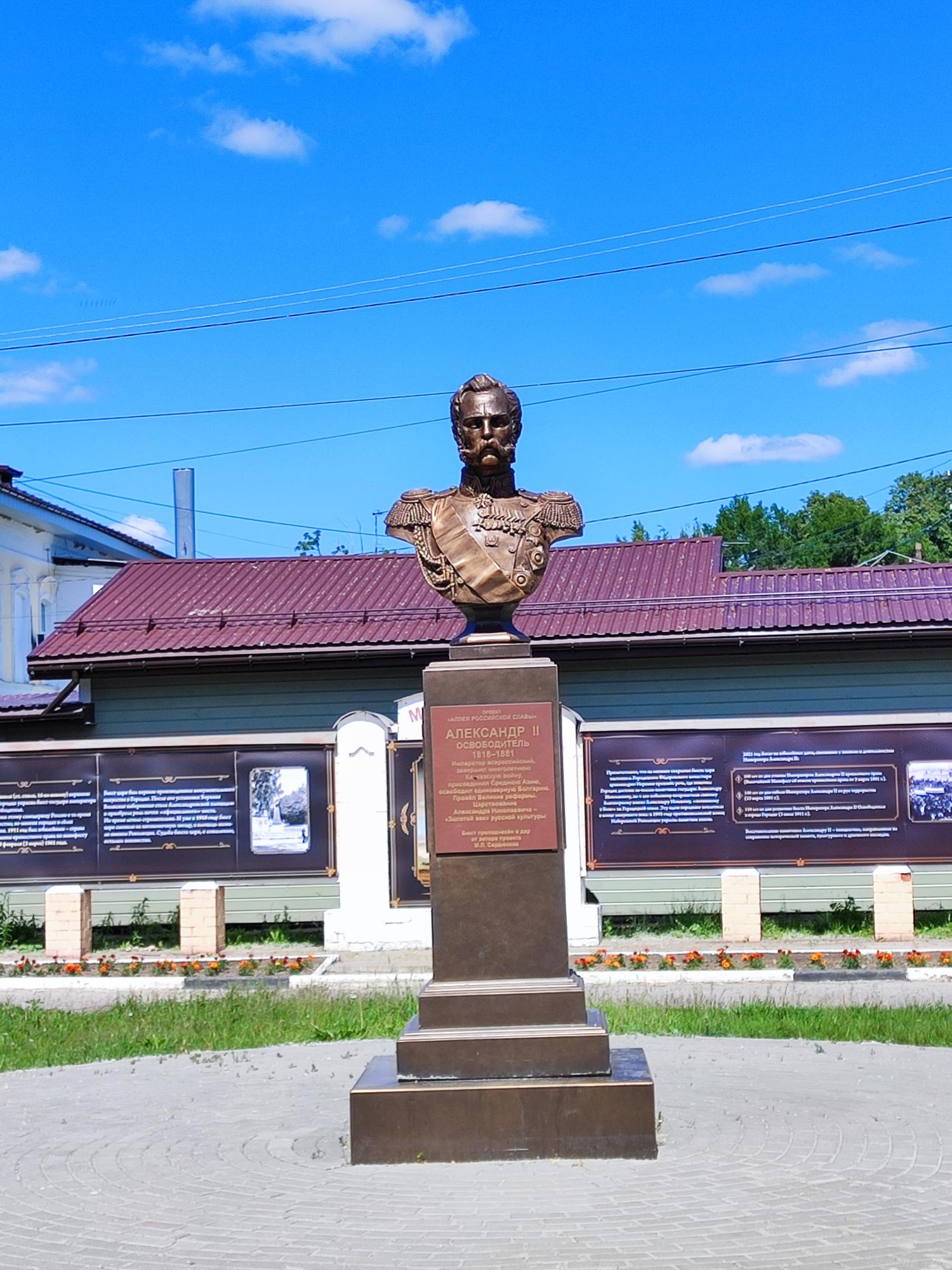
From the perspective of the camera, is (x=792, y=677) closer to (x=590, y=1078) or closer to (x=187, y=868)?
(x=187, y=868)

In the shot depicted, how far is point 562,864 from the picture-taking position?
23.6 feet

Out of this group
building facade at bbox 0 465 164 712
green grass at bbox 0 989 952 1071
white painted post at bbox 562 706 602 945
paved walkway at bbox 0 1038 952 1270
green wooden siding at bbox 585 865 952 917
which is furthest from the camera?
building facade at bbox 0 465 164 712

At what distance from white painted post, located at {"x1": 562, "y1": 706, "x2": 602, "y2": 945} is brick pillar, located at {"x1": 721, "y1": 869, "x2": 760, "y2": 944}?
124cm

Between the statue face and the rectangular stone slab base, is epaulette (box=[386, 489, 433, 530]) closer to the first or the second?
the statue face

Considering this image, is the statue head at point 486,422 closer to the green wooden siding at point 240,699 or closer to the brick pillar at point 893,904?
the brick pillar at point 893,904

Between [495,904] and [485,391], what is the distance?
8.11ft

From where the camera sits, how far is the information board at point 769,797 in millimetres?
14953

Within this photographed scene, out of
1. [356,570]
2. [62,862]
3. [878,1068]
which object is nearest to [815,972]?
[878,1068]

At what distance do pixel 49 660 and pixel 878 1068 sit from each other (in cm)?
1115

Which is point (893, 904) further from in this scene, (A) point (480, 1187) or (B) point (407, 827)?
(A) point (480, 1187)

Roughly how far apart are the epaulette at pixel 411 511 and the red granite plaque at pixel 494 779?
3.62 feet

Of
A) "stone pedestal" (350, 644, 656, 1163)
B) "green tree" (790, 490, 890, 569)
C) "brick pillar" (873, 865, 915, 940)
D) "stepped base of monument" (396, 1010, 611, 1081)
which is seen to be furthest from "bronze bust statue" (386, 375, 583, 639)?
Answer: "green tree" (790, 490, 890, 569)


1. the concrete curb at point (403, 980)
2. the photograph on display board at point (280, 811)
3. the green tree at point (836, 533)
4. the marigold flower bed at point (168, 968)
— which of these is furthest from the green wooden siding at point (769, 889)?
the green tree at point (836, 533)

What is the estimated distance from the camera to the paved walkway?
5277mm
